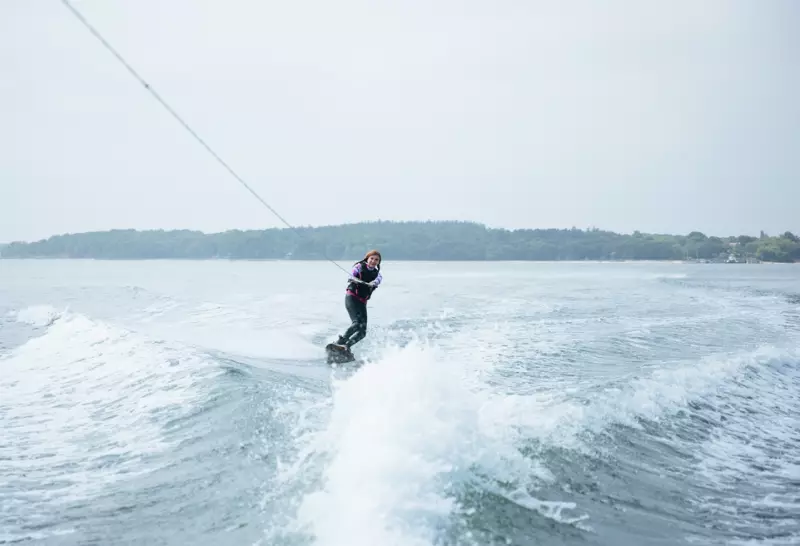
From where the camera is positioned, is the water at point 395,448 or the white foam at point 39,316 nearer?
the water at point 395,448

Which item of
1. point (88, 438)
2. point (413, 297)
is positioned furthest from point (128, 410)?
point (413, 297)

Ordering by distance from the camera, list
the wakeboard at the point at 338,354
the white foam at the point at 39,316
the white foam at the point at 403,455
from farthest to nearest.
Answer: the white foam at the point at 39,316 → the wakeboard at the point at 338,354 → the white foam at the point at 403,455

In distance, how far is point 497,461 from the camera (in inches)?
225

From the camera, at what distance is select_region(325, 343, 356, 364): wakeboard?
12.4m

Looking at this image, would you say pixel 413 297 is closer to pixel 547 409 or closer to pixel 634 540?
pixel 547 409

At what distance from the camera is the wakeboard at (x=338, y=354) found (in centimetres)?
1236

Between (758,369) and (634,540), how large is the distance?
27.9 feet

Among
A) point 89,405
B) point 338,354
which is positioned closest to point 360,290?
point 338,354

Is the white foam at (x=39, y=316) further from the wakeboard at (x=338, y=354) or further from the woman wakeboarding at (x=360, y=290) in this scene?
the woman wakeboarding at (x=360, y=290)

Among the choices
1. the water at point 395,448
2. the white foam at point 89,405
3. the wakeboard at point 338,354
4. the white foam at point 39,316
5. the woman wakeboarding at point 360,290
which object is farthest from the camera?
the white foam at point 39,316

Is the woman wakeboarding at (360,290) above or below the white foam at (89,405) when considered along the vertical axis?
above

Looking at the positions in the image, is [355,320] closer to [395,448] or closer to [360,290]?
[360,290]

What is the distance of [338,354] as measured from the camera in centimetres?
1277

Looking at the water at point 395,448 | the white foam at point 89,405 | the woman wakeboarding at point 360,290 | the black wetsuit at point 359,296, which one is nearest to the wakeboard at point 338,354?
the woman wakeboarding at point 360,290
